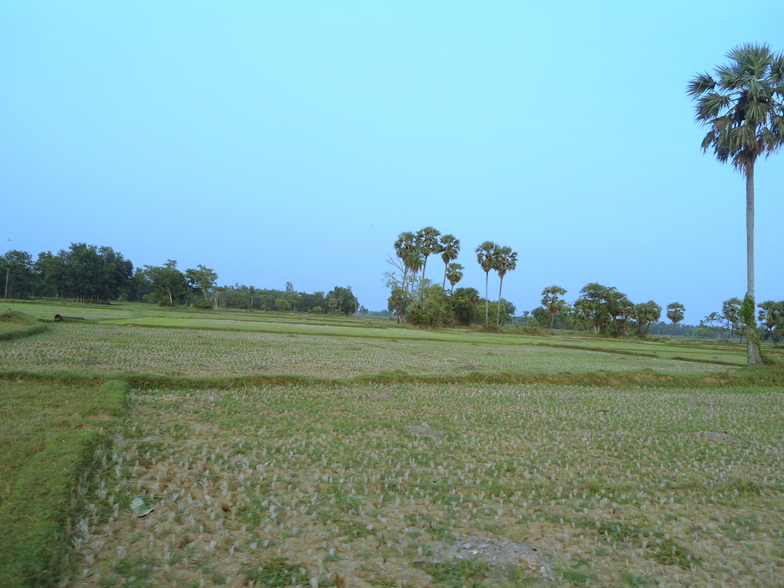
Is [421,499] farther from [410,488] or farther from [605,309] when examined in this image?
[605,309]

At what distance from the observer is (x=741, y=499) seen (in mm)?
6746

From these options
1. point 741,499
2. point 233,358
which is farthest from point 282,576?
point 233,358

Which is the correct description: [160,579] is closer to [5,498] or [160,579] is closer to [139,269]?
[5,498]

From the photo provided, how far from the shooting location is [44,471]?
18.2ft

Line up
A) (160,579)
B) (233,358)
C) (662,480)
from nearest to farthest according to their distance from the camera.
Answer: (160,579) → (662,480) → (233,358)

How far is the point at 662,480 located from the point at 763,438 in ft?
17.5

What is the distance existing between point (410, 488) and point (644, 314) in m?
96.5

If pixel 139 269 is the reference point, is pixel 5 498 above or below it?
below

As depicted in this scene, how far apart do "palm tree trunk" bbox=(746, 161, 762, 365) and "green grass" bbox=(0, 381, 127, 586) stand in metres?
30.7

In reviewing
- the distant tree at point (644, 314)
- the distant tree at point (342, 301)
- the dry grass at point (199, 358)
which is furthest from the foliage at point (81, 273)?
the distant tree at point (644, 314)

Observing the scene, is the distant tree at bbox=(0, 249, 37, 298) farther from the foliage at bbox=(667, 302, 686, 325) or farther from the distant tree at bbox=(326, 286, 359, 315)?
the foliage at bbox=(667, 302, 686, 325)

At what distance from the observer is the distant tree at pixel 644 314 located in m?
88.1

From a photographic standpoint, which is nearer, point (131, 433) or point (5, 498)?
point (5, 498)

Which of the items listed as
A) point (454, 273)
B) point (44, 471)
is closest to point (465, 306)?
point (454, 273)
